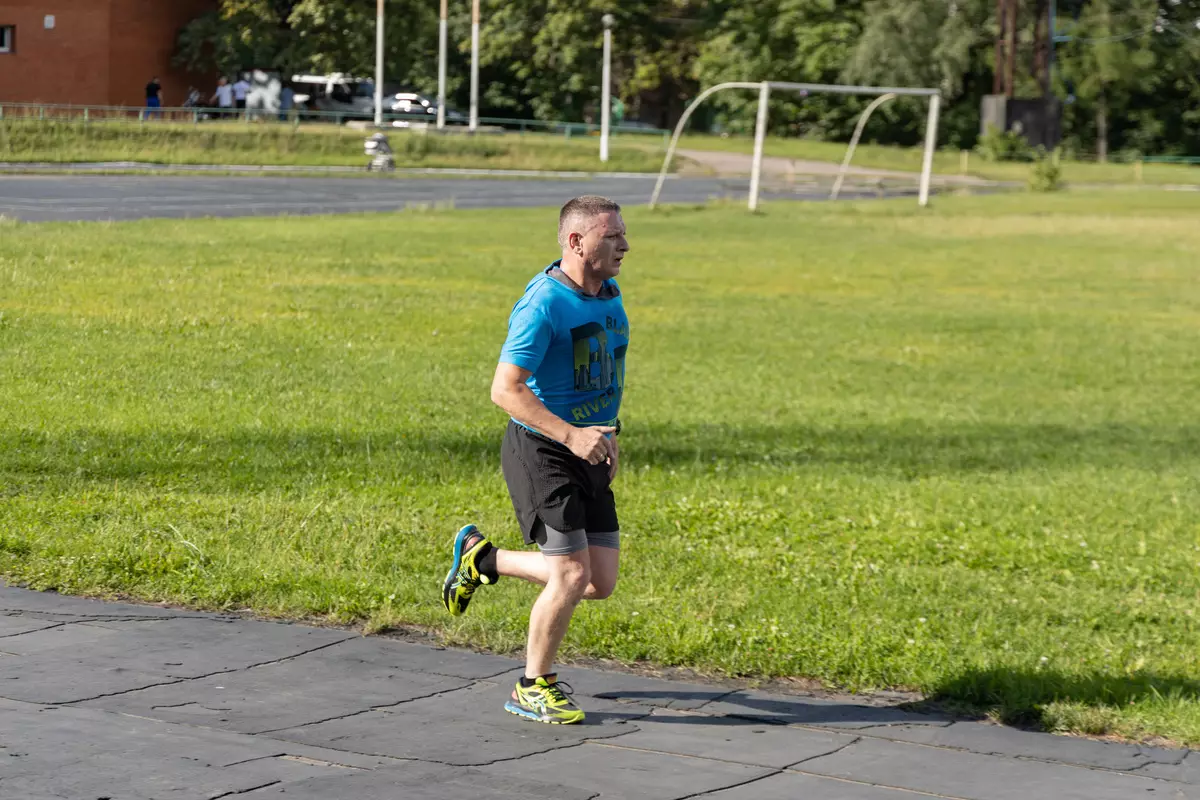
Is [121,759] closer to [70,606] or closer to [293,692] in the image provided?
[293,692]

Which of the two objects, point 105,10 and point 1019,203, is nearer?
point 1019,203

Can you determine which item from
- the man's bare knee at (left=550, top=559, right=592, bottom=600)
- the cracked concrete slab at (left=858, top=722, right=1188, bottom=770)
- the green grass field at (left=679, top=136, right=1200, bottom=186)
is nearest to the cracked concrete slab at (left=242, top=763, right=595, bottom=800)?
the man's bare knee at (left=550, top=559, right=592, bottom=600)

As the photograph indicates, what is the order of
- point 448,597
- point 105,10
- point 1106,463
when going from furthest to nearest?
point 105,10 → point 1106,463 → point 448,597

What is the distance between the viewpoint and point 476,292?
2098 cm

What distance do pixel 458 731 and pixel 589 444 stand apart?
1084mm

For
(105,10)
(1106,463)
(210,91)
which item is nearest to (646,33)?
(210,91)

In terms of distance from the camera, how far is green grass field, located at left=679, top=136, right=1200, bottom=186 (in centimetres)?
6719

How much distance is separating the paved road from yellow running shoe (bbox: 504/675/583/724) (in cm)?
5

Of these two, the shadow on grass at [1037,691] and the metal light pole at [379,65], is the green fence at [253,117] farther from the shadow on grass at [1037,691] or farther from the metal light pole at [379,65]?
the shadow on grass at [1037,691]

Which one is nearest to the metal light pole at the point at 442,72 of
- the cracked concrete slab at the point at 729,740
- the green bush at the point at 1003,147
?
the green bush at the point at 1003,147

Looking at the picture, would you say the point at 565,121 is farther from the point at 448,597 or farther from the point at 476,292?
the point at 448,597

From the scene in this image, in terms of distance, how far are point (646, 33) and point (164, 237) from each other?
63597 mm

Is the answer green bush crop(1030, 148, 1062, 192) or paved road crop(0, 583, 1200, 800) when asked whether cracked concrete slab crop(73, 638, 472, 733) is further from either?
green bush crop(1030, 148, 1062, 192)

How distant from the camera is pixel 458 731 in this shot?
550 cm
